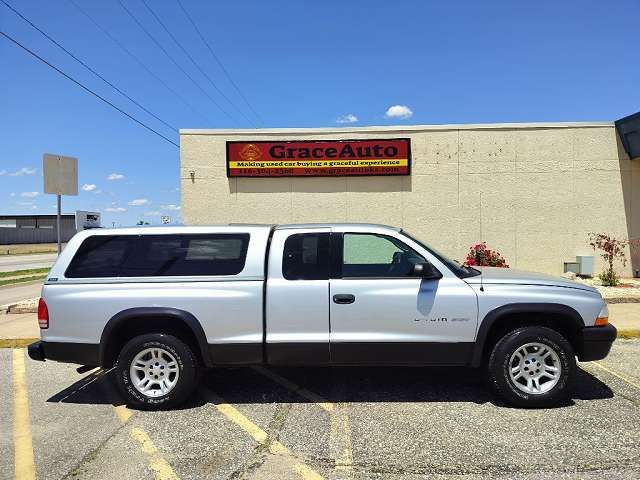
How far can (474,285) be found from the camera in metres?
4.60

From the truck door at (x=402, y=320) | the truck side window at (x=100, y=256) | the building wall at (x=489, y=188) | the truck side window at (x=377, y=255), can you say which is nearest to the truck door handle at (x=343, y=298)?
the truck door at (x=402, y=320)

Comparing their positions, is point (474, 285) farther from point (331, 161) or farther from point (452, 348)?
point (331, 161)

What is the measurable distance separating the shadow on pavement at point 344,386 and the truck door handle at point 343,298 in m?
1.08

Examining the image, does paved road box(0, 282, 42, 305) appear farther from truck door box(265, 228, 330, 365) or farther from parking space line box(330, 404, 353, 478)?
parking space line box(330, 404, 353, 478)

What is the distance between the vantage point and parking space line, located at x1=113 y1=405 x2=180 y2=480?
11.4 ft

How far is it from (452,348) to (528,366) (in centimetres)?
74

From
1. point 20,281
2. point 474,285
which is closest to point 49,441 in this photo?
point 474,285

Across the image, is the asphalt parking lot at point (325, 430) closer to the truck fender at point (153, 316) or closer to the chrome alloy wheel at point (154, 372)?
the chrome alloy wheel at point (154, 372)

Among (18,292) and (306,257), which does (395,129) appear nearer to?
(306,257)

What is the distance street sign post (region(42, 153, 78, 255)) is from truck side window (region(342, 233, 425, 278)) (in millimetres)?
7061

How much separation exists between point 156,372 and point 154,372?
2 centimetres

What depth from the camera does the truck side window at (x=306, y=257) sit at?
4.67 meters

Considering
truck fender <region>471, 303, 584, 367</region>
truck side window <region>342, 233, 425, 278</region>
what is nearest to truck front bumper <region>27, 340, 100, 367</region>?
truck side window <region>342, 233, 425, 278</region>

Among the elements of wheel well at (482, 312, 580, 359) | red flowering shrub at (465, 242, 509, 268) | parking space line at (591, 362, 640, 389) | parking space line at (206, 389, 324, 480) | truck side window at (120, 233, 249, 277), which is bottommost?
parking space line at (206, 389, 324, 480)
